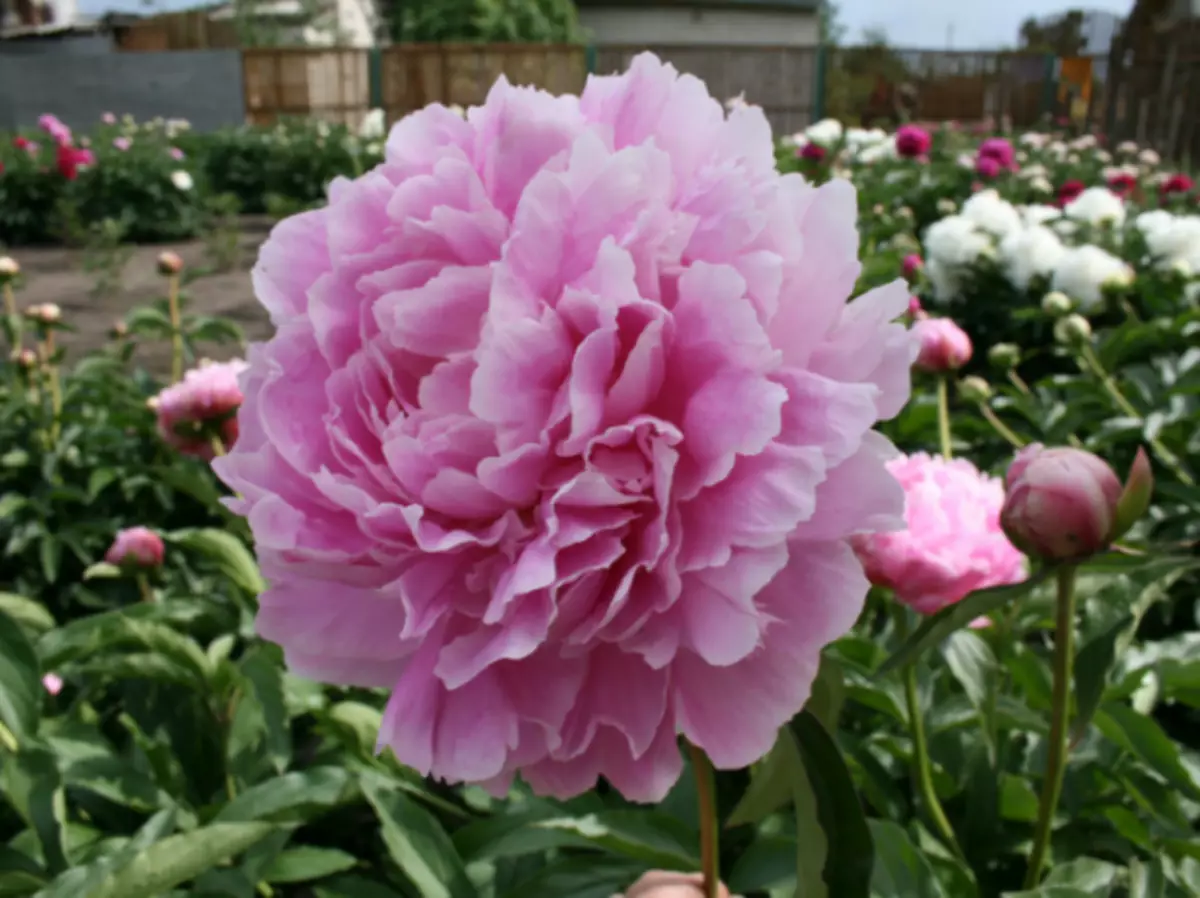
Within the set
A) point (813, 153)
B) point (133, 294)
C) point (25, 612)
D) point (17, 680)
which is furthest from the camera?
point (133, 294)

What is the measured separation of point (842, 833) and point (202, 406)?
1140mm

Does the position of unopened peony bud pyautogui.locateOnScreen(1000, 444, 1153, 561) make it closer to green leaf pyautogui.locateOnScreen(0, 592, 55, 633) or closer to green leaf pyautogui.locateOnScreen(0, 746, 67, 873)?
green leaf pyautogui.locateOnScreen(0, 746, 67, 873)

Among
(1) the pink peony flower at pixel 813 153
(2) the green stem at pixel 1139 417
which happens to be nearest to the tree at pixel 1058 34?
(1) the pink peony flower at pixel 813 153

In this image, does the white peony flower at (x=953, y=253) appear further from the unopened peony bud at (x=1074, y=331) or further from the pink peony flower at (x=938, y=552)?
the pink peony flower at (x=938, y=552)

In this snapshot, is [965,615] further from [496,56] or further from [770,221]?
[496,56]

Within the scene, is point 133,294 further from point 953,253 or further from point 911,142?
point 953,253

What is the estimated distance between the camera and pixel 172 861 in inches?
24.6

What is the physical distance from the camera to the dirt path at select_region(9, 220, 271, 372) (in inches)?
154

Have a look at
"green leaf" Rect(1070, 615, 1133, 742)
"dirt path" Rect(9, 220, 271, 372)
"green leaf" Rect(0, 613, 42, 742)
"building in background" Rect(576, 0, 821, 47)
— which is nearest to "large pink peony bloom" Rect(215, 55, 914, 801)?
"green leaf" Rect(1070, 615, 1133, 742)

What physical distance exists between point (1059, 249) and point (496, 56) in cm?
1160

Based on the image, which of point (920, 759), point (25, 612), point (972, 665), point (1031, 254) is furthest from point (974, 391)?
point (1031, 254)

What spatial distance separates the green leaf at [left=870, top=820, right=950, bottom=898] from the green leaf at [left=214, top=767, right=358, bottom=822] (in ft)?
1.28

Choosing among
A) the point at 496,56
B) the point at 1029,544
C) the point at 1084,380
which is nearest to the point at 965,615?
the point at 1029,544

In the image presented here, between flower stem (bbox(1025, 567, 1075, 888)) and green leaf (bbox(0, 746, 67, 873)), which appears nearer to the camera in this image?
flower stem (bbox(1025, 567, 1075, 888))
